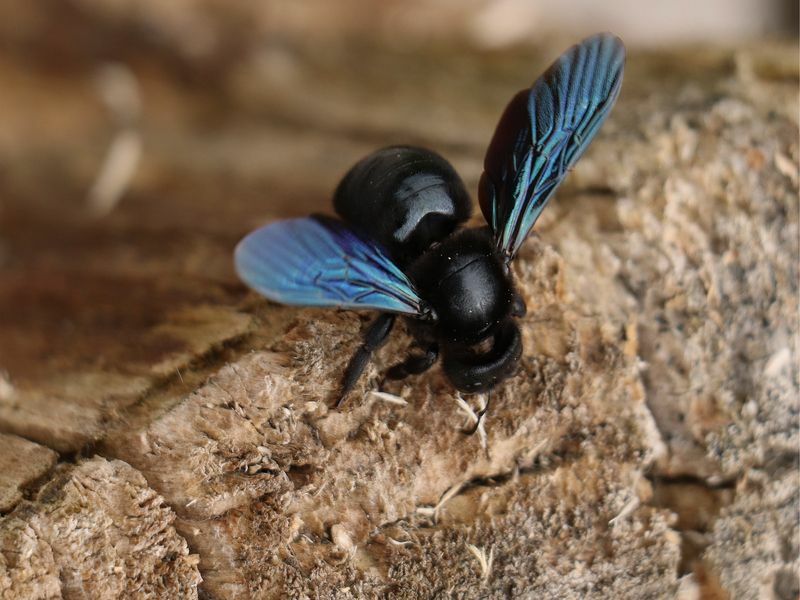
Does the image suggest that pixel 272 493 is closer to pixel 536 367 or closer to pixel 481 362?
pixel 481 362

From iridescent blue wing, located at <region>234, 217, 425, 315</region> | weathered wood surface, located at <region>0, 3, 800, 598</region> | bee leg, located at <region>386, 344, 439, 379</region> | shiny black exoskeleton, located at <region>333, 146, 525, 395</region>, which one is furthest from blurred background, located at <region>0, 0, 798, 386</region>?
bee leg, located at <region>386, 344, 439, 379</region>

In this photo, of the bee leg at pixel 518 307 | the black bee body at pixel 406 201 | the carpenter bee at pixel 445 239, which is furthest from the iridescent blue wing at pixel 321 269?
the bee leg at pixel 518 307

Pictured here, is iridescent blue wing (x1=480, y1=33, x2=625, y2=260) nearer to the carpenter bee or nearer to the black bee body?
the carpenter bee

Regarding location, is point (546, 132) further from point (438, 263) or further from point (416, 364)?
point (416, 364)

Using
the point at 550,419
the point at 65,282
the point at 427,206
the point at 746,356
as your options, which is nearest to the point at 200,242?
the point at 65,282

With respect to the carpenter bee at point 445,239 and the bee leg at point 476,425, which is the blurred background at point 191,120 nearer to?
the carpenter bee at point 445,239

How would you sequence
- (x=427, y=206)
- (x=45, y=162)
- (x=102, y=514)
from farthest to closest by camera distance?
(x=45, y=162)
(x=427, y=206)
(x=102, y=514)

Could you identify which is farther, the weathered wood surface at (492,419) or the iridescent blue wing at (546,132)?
the iridescent blue wing at (546,132)
